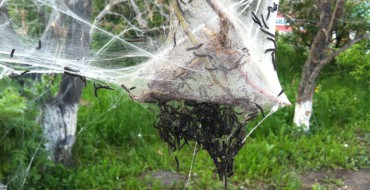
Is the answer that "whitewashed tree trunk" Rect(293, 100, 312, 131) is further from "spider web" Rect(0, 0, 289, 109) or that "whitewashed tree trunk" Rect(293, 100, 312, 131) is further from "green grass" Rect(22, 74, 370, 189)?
"spider web" Rect(0, 0, 289, 109)

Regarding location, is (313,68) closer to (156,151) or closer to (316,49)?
(316,49)

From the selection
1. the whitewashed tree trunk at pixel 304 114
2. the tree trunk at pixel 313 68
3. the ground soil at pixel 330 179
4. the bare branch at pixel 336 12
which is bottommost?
the ground soil at pixel 330 179

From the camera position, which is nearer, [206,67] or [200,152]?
[206,67]

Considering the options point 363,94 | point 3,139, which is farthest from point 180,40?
point 363,94

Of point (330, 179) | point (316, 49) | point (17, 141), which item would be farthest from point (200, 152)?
point (17, 141)

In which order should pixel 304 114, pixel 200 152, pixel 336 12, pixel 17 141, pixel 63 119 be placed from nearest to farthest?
pixel 17 141, pixel 63 119, pixel 200 152, pixel 336 12, pixel 304 114

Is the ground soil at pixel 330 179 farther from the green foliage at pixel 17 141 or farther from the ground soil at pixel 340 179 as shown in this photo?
the green foliage at pixel 17 141

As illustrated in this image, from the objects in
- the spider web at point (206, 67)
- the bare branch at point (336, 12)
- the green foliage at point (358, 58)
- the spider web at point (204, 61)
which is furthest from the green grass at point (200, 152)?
the spider web at point (206, 67)

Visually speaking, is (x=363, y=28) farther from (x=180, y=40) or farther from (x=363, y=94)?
(x=180, y=40)
